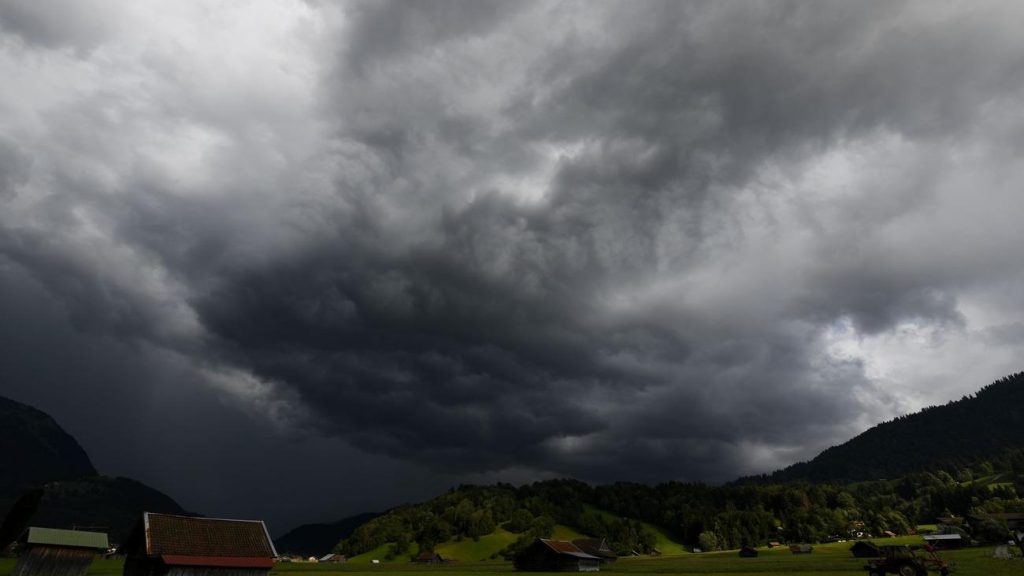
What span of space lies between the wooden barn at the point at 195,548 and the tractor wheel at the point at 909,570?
64.0 metres

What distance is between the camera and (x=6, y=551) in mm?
111625

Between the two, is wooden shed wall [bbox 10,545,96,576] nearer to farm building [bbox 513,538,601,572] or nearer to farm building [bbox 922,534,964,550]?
farm building [bbox 513,538,601,572]

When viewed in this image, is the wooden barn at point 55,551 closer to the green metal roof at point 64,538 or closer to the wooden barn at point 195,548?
the green metal roof at point 64,538

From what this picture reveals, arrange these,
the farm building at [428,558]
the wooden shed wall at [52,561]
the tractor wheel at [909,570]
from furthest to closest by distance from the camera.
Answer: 1. the farm building at [428,558]
2. the wooden shed wall at [52,561]
3. the tractor wheel at [909,570]

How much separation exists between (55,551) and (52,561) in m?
1.12

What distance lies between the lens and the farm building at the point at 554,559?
111312 millimetres

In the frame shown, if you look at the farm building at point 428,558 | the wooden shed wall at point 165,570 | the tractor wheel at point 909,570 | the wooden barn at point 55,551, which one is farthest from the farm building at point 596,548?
the tractor wheel at point 909,570

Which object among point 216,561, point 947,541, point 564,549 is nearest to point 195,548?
point 216,561

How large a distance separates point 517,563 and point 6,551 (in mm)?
95523

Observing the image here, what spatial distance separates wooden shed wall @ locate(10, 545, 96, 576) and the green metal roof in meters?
0.73

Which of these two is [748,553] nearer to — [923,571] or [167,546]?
[923,571]

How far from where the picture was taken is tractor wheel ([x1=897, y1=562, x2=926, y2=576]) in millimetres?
48188

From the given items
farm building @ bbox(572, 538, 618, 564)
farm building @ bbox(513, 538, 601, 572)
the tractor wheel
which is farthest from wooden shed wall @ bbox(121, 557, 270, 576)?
farm building @ bbox(572, 538, 618, 564)

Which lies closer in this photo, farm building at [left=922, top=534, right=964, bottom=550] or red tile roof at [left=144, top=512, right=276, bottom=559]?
red tile roof at [left=144, top=512, right=276, bottom=559]
